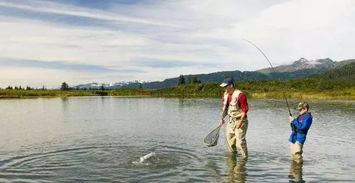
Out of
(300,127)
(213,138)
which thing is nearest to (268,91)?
(213,138)

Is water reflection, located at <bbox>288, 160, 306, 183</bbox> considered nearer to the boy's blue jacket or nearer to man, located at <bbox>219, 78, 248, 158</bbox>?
the boy's blue jacket

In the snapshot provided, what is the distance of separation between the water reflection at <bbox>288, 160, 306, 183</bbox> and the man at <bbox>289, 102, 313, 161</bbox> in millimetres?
278

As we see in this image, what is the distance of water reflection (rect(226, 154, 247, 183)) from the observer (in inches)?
448

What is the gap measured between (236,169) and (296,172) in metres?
1.66

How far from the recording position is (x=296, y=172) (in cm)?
1203

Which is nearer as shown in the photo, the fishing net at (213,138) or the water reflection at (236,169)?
the water reflection at (236,169)

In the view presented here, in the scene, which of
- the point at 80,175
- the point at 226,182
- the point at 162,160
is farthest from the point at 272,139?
the point at 80,175

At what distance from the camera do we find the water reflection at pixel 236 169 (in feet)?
37.4

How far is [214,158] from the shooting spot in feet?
46.9

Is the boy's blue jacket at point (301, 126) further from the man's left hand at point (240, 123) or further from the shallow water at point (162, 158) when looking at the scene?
the man's left hand at point (240, 123)

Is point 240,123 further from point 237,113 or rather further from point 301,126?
point 301,126

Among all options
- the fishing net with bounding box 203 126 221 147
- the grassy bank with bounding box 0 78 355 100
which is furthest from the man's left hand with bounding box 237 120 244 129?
the grassy bank with bounding box 0 78 355 100

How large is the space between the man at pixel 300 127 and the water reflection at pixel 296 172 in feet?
0.91

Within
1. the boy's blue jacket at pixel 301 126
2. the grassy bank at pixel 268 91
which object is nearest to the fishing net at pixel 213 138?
the boy's blue jacket at pixel 301 126
